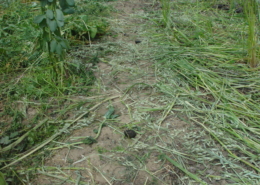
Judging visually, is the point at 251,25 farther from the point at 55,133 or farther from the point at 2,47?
the point at 2,47

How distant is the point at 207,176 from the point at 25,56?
2.45m

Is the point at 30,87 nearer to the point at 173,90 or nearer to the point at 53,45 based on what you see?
the point at 53,45

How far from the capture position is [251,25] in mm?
2951

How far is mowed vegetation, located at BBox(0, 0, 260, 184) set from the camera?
6.64ft

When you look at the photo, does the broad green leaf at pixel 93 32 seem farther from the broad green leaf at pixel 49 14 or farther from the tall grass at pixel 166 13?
the broad green leaf at pixel 49 14

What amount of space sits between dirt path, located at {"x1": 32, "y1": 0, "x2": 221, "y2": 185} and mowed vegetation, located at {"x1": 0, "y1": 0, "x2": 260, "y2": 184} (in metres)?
0.04

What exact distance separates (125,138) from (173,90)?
797 millimetres

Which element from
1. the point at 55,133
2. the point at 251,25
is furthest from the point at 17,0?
the point at 251,25

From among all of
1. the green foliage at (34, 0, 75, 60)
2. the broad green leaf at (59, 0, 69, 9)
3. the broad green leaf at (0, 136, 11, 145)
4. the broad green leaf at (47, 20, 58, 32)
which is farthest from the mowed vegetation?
the broad green leaf at (59, 0, 69, 9)

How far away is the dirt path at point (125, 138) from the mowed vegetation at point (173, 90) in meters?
0.04

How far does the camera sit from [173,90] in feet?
8.95

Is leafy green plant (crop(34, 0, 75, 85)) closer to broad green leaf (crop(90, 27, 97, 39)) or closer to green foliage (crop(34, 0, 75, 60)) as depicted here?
green foliage (crop(34, 0, 75, 60))

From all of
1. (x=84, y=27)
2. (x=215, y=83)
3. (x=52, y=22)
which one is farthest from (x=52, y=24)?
(x=215, y=83)

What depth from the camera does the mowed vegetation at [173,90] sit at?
203 centimetres
